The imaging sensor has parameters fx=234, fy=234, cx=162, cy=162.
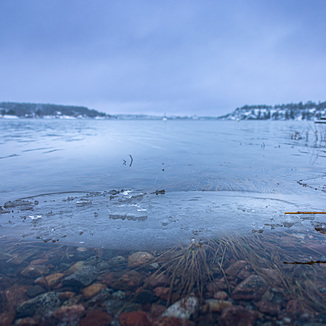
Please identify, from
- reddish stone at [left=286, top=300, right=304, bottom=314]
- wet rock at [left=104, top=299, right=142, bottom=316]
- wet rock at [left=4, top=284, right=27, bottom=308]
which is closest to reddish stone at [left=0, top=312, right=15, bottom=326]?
wet rock at [left=4, top=284, right=27, bottom=308]

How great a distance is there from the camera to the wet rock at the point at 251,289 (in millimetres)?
2729

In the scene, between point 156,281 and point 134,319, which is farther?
point 156,281

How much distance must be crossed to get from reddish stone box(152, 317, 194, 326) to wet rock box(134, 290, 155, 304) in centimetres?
32

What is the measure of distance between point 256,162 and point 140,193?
7705mm

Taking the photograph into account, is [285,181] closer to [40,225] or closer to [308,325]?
[308,325]

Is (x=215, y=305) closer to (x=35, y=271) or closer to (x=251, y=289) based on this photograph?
(x=251, y=289)

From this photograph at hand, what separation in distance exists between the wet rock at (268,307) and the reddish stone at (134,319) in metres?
1.23

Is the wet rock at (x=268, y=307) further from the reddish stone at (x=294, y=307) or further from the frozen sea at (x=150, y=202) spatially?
the frozen sea at (x=150, y=202)

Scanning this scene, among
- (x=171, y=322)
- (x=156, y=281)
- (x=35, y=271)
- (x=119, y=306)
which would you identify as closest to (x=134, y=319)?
(x=119, y=306)

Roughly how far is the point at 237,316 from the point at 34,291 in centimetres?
237

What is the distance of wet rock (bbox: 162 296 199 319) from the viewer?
2.46 m

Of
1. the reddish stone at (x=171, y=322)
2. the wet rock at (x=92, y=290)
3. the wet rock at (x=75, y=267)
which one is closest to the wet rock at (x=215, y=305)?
the reddish stone at (x=171, y=322)

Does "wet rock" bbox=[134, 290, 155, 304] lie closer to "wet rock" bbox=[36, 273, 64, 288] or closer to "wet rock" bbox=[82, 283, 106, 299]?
"wet rock" bbox=[82, 283, 106, 299]

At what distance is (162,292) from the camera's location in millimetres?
2811
